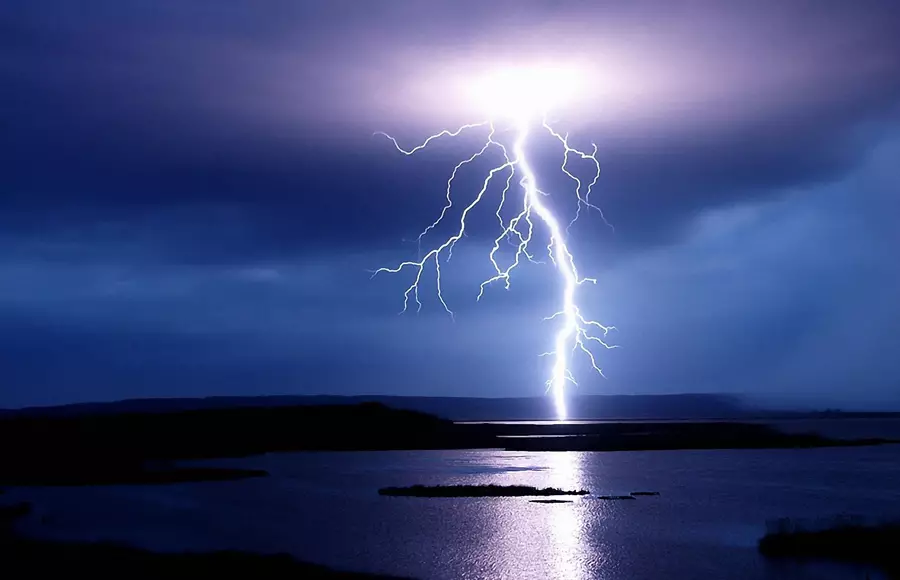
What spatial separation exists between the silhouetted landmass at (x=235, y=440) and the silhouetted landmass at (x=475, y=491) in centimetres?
1279

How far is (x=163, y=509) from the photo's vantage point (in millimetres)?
36938

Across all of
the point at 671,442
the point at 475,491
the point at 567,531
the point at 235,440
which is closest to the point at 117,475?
the point at 475,491

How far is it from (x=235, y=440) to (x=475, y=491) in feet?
139

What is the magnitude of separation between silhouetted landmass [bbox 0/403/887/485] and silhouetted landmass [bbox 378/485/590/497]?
1279cm

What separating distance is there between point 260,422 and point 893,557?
69768 millimetres

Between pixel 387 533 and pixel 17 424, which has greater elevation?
pixel 17 424

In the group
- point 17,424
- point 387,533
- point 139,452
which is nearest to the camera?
point 387,533

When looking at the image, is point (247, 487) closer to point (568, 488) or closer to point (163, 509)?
point (163, 509)

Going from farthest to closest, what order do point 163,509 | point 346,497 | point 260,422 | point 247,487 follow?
point 260,422, point 247,487, point 346,497, point 163,509

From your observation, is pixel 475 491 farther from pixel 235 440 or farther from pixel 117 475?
pixel 235 440

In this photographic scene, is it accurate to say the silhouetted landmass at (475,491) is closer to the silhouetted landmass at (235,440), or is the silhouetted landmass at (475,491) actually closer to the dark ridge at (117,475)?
the dark ridge at (117,475)

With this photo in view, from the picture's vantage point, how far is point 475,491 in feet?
135

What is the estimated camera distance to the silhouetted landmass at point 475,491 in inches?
1586

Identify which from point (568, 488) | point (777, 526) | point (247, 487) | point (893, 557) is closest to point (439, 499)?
point (568, 488)
